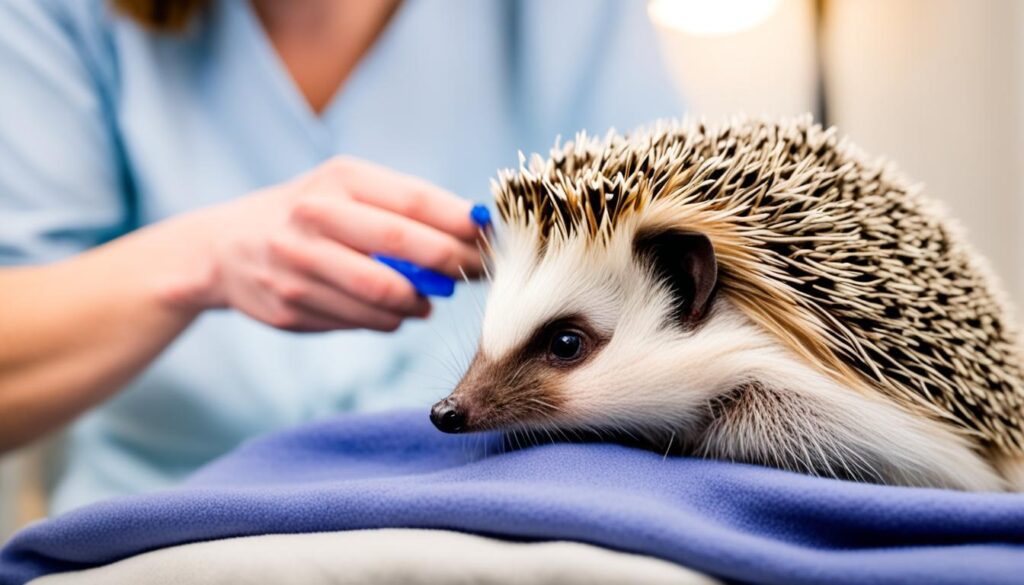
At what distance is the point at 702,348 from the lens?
0.82 meters

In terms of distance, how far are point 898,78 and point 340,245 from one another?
1.14 m

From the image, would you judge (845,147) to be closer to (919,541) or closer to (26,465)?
(919,541)

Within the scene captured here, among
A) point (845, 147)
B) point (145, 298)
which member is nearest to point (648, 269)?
point (845, 147)

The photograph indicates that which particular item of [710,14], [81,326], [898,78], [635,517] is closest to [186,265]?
[81,326]

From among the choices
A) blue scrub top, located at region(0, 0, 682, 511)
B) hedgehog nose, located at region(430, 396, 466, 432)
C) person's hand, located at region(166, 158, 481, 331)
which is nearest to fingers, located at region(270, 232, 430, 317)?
person's hand, located at region(166, 158, 481, 331)

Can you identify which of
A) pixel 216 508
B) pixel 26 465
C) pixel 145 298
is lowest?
pixel 26 465

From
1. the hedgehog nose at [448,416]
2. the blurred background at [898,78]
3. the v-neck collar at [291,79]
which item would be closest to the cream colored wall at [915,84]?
the blurred background at [898,78]

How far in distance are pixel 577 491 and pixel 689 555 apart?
9cm

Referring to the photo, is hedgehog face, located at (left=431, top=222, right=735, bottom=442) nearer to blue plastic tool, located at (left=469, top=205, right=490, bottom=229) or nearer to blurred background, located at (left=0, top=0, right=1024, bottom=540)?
blue plastic tool, located at (left=469, top=205, right=490, bottom=229)

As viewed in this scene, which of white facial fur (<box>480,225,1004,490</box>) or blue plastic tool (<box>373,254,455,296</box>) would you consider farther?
blue plastic tool (<box>373,254,455,296</box>)

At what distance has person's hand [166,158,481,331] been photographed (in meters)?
0.97

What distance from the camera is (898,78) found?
162 cm

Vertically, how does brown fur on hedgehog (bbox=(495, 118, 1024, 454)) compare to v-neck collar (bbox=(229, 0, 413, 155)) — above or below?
below

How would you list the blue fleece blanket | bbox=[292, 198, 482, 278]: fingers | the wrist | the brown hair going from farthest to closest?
the brown hair
the wrist
bbox=[292, 198, 482, 278]: fingers
the blue fleece blanket
